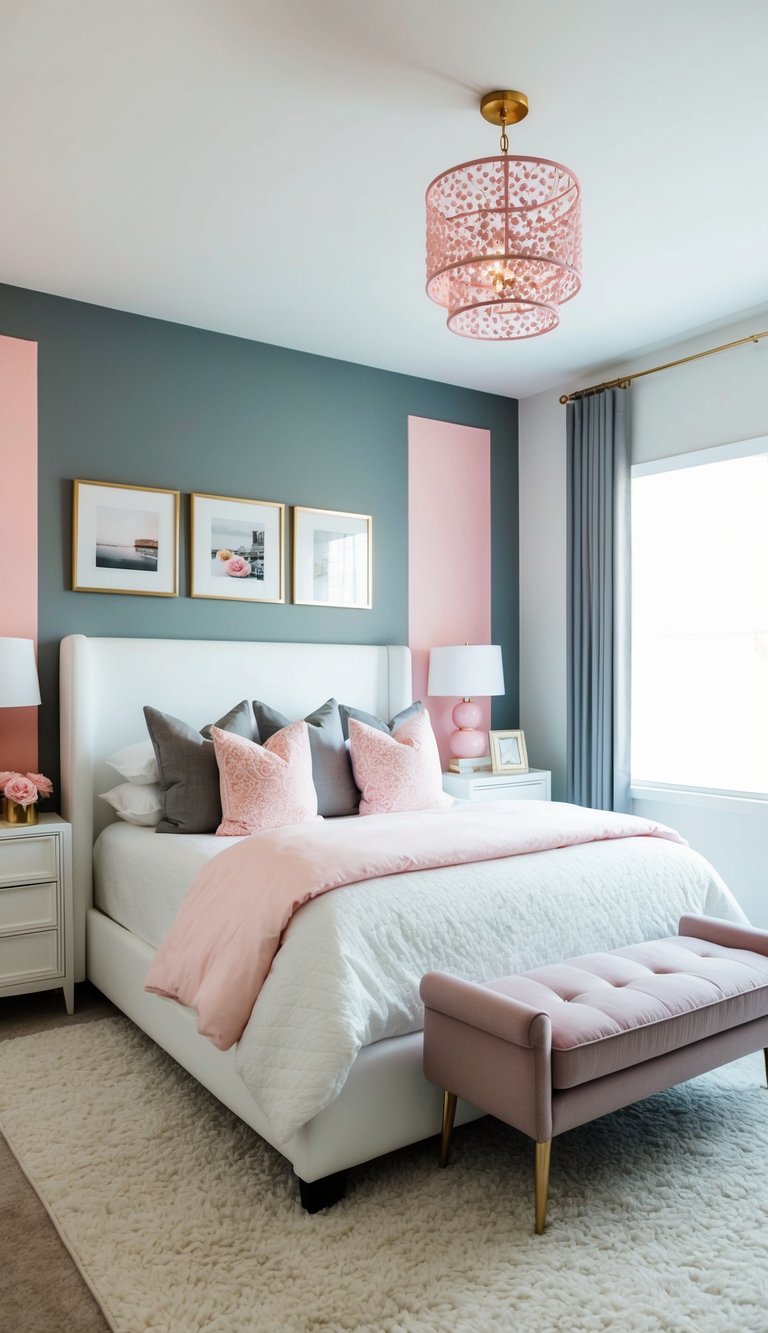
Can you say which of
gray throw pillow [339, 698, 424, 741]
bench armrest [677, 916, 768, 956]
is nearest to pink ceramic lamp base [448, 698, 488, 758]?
gray throw pillow [339, 698, 424, 741]

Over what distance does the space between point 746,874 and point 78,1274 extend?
3009 mm

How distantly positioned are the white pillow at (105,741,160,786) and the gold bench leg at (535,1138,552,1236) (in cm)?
204

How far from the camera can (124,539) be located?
3.81 metres

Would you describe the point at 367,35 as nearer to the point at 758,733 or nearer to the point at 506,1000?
the point at 506,1000

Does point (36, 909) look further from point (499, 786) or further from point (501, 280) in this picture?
point (501, 280)

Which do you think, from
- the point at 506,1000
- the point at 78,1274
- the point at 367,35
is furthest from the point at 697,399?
the point at 78,1274

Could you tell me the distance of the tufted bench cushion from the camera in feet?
6.43

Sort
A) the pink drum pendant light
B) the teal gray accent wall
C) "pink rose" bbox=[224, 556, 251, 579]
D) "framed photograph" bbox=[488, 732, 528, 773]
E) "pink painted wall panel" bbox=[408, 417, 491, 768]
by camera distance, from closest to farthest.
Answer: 1. the pink drum pendant light
2. the teal gray accent wall
3. "pink rose" bbox=[224, 556, 251, 579]
4. "framed photograph" bbox=[488, 732, 528, 773]
5. "pink painted wall panel" bbox=[408, 417, 491, 768]

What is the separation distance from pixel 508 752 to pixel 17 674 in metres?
2.48

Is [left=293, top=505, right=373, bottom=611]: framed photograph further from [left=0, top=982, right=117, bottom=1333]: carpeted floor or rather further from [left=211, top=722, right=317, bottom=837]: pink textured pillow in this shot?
[left=0, top=982, right=117, bottom=1333]: carpeted floor

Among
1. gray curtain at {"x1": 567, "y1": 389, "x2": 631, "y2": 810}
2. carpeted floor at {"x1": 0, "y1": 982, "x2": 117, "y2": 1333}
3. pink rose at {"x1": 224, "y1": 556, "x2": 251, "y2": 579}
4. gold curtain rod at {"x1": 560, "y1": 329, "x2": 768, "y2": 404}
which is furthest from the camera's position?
gray curtain at {"x1": 567, "y1": 389, "x2": 631, "y2": 810}

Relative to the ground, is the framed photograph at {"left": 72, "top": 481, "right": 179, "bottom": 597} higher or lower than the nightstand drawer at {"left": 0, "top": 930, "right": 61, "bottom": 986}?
higher

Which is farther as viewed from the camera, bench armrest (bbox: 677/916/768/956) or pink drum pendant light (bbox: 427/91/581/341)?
bench armrest (bbox: 677/916/768/956)

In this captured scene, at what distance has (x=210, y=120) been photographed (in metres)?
2.53
